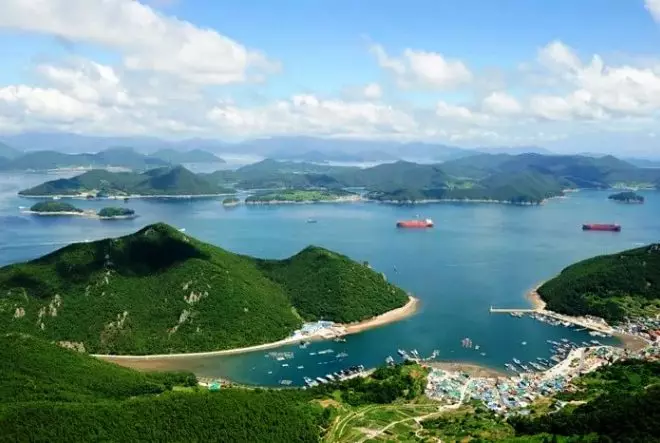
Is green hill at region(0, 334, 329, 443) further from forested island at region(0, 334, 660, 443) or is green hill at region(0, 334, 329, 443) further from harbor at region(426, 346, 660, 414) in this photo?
harbor at region(426, 346, 660, 414)

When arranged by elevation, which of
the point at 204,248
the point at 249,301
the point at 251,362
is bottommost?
the point at 251,362

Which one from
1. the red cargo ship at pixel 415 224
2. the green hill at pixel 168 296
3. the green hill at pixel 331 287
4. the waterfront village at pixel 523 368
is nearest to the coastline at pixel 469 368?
the waterfront village at pixel 523 368

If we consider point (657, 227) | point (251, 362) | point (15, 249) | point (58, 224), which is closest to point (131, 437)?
point (251, 362)

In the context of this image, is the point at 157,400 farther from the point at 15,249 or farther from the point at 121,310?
the point at 15,249

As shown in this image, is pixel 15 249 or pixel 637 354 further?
pixel 15 249

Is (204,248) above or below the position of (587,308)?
above

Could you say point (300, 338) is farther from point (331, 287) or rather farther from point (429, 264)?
point (429, 264)

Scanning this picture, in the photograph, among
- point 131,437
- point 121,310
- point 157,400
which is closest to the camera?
point 131,437
